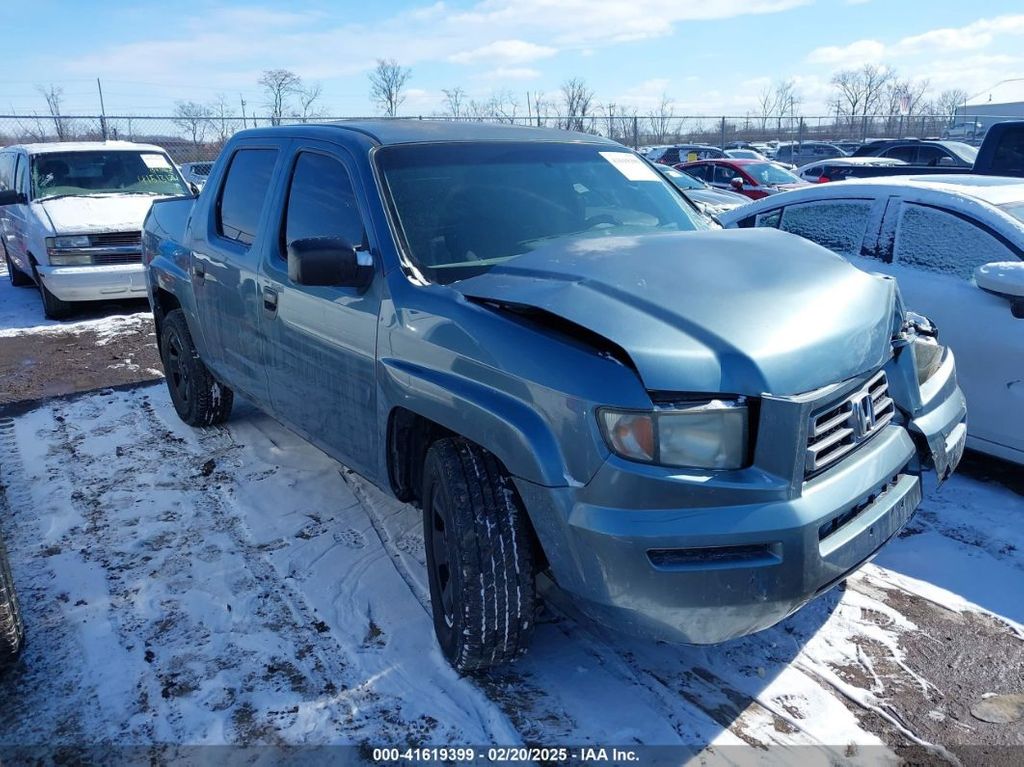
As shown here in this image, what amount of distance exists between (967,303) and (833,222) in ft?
3.68

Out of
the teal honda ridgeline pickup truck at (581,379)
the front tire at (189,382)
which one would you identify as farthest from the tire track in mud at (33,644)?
the teal honda ridgeline pickup truck at (581,379)

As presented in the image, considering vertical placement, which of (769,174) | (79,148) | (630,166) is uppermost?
(79,148)

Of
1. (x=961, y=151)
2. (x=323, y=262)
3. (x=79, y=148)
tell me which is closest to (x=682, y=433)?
(x=323, y=262)

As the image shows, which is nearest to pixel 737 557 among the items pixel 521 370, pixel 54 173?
pixel 521 370

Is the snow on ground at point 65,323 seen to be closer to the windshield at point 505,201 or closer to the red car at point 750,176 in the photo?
the windshield at point 505,201

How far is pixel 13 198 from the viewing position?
9141 mm

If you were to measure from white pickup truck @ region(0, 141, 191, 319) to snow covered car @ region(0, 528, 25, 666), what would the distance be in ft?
21.0

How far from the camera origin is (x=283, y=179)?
3840 mm

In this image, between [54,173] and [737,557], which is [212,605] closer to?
[737,557]

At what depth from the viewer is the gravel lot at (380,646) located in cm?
256

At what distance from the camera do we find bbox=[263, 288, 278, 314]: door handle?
12.2 feet

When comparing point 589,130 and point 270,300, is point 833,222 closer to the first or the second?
point 270,300

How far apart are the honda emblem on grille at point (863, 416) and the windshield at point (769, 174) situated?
13865mm

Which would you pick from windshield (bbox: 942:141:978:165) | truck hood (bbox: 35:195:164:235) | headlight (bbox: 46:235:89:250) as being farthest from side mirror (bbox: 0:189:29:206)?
windshield (bbox: 942:141:978:165)
